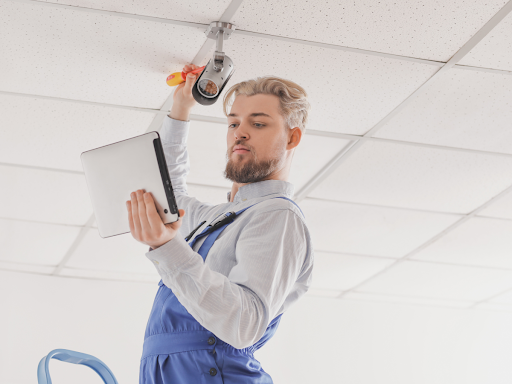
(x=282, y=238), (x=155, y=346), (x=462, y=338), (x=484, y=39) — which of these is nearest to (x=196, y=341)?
(x=155, y=346)

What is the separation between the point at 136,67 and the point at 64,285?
2.78 m

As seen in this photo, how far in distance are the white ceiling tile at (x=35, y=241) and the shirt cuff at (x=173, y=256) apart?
2.51 m

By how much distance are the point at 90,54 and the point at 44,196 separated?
1.36m

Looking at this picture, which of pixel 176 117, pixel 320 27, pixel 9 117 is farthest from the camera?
pixel 9 117

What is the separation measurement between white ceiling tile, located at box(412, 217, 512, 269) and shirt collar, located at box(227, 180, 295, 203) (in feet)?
6.64

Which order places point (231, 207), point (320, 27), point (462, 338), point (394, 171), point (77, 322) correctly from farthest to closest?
point (462, 338)
point (77, 322)
point (394, 171)
point (320, 27)
point (231, 207)

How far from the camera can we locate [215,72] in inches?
65.1

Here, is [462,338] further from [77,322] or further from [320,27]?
[320,27]

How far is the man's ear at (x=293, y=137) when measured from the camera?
1.50 m

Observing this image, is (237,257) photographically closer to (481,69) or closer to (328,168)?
(481,69)

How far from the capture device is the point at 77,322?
406cm

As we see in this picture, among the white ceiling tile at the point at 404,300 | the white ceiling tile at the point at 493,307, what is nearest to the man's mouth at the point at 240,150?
the white ceiling tile at the point at 404,300

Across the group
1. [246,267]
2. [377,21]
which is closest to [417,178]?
[377,21]

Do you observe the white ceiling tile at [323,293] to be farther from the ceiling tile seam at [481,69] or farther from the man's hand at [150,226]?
the man's hand at [150,226]
